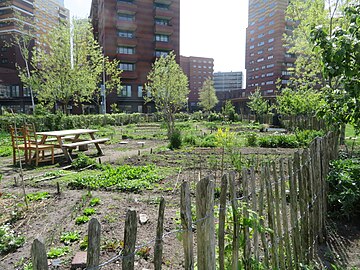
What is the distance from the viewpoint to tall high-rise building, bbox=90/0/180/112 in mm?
43016

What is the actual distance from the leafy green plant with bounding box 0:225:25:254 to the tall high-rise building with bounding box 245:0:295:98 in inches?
2724

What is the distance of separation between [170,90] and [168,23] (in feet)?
121

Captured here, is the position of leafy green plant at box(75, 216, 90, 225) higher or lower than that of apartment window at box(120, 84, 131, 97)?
lower

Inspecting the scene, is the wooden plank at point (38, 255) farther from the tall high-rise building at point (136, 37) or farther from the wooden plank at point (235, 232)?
the tall high-rise building at point (136, 37)

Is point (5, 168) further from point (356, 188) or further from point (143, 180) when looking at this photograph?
point (356, 188)

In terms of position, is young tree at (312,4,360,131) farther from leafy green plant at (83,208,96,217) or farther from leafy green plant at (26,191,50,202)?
leafy green plant at (26,191,50,202)

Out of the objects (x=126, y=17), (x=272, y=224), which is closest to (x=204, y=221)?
(x=272, y=224)

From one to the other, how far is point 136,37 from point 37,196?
44717 mm

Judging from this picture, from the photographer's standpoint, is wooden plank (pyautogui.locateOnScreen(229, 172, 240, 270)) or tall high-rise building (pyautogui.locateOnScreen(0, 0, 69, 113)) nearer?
wooden plank (pyautogui.locateOnScreen(229, 172, 240, 270))

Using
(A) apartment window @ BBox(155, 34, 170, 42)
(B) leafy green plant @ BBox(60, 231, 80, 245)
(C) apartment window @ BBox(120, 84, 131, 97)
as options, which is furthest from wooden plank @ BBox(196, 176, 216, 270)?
(A) apartment window @ BBox(155, 34, 170, 42)

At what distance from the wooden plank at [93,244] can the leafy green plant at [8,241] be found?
2.81m

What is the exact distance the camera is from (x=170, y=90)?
17.0 metres

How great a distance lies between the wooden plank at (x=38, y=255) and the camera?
1.13 m

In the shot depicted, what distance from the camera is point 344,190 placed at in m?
4.33
